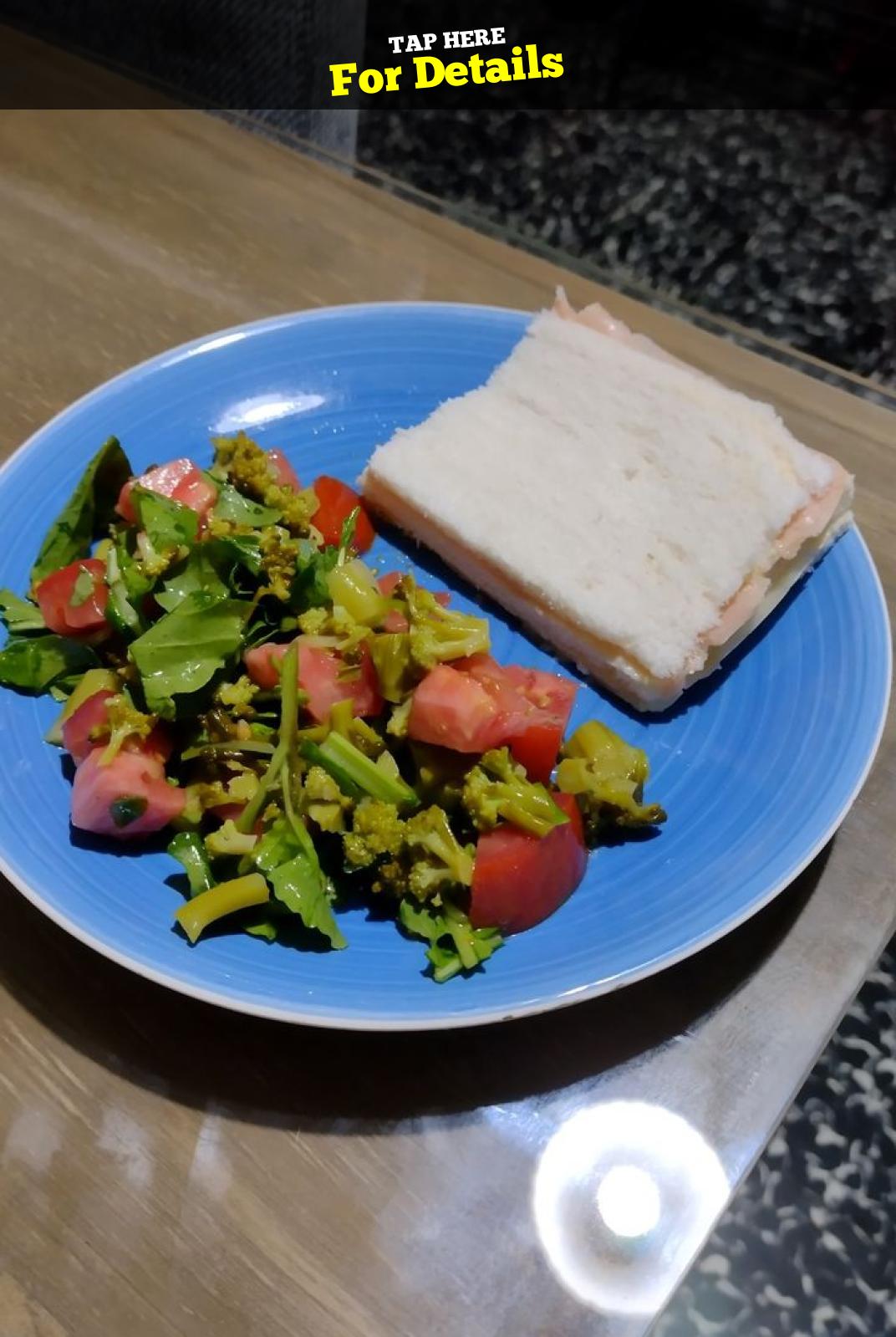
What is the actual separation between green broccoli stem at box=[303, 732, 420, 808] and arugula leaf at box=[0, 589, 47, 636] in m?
0.53

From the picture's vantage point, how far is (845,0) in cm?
345

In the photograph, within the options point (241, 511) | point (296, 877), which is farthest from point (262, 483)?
point (296, 877)

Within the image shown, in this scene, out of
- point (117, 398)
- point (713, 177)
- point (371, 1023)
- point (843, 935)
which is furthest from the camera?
point (713, 177)

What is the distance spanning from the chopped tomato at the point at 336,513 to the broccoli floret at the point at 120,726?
49 centimetres

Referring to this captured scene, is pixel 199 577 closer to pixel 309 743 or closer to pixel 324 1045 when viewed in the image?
pixel 309 743

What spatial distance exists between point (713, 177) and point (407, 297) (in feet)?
4.52

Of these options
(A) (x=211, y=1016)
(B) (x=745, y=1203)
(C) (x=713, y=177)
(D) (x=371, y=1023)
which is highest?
(C) (x=713, y=177)

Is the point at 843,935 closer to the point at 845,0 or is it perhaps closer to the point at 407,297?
the point at 407,297

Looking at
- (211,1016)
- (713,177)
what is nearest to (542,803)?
(211,1016)

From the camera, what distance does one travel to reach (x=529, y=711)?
144cm

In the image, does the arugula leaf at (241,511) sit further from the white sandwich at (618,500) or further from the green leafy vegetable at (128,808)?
the green leafy vegetable at (128,808)

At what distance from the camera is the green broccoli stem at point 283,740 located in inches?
55.5

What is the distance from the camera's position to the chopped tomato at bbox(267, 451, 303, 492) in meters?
Answer: 1.77

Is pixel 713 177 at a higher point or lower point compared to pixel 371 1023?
higher
